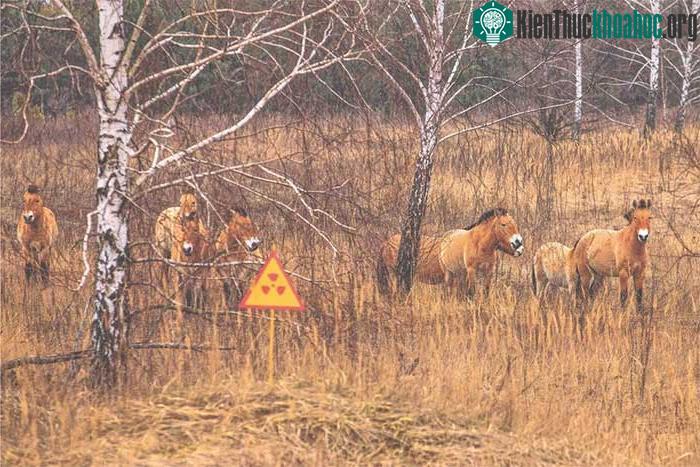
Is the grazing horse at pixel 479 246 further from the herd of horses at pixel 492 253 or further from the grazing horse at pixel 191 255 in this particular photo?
the grazing horse at pixel 191 255

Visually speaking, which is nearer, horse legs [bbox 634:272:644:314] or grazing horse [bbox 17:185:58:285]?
horse legs [bbox 634:272:644:314]

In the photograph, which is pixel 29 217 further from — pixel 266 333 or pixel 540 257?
pixel 540 257

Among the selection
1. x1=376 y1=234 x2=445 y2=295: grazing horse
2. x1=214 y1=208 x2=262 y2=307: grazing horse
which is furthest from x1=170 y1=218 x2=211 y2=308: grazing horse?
x1=376 y1=234 x2=445 y2=295: grazing horse

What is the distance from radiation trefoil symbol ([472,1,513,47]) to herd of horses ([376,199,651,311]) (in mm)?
2090

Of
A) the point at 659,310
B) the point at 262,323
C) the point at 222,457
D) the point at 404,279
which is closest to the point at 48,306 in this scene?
the point at 262,323

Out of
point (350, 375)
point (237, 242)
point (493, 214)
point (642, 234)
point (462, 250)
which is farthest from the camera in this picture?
point (462, 250)

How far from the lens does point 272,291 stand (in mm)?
7938

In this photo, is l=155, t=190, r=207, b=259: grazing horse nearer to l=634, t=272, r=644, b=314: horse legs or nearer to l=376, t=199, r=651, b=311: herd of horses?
l=376, t=199, r=651, b=311: herd of horses

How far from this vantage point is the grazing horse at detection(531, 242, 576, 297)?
1349cm

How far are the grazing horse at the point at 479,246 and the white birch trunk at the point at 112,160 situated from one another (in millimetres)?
5531

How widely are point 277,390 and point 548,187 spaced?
1097 cm

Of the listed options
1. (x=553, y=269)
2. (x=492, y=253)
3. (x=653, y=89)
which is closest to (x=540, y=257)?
(x=553, y=269)

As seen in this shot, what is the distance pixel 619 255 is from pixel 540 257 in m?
1.15

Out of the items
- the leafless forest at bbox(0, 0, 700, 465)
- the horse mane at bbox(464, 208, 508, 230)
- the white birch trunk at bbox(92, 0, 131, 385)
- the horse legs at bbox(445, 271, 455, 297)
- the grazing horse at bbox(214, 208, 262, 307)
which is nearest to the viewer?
the leafless forest at bbox(0, 0, 700, 465)
